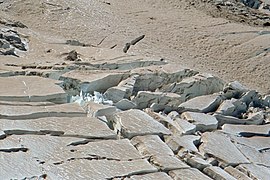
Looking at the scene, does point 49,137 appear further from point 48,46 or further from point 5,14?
point 5,14

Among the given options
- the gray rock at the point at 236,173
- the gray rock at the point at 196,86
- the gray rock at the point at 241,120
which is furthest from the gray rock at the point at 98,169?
the gray rock at the point at 196,86

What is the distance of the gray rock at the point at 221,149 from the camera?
4.23 m

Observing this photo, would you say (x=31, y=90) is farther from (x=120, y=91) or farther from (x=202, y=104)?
(x=202, y=104)

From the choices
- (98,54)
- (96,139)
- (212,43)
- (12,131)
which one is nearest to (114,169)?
(96,139)

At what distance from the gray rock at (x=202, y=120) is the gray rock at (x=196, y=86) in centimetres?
58

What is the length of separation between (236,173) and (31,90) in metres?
2.12

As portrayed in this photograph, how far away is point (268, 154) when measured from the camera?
4.69 metres

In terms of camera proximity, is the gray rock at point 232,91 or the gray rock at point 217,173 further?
the gray rock at point 232,91

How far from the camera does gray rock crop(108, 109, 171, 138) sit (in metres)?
4.25

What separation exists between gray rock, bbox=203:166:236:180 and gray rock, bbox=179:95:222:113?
1346mm

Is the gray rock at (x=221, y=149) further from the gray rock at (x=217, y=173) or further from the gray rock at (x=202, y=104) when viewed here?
the gray rock at (x=202, y=104)

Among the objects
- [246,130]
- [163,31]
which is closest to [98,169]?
[246,130]

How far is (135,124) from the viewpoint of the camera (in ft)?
14.4

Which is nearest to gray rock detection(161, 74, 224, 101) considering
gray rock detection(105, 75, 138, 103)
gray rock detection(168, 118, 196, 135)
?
gray rock detection(105, 75, 138, 103)
